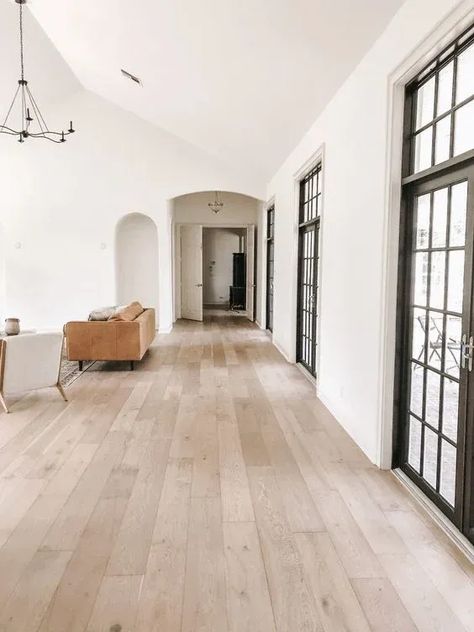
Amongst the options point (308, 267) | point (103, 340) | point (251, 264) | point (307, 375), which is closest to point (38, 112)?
point (103, 340)

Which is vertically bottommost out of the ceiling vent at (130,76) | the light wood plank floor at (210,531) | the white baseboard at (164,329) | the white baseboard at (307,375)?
the light wood plank floor at (210,531)

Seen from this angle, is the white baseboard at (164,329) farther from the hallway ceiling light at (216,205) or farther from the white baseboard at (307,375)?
the white baseboard at (307,375)

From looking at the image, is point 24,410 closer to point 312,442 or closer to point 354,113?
point 312,442

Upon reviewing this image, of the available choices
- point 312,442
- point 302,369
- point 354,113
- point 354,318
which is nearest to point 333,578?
point 312,442

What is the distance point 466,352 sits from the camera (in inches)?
88.5

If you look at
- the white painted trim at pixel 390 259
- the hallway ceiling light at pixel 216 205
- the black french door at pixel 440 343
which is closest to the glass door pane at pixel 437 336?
the black french door at pixel 440 343

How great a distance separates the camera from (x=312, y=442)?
144 inches

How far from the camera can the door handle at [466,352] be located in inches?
87.3

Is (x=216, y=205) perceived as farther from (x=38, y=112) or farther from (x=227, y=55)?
(x=227, y=55)

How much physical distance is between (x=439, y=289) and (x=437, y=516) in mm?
1209

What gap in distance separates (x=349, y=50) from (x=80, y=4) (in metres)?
2.94

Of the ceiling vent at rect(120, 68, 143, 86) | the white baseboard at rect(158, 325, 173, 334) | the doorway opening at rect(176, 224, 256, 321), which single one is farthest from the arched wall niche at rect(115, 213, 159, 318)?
the ceiling vent at rect(120, 68, 143, 86)

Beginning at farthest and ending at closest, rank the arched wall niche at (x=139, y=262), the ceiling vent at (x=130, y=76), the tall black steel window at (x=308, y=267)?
the arched wall niche at (x=139, y=262) < the ceiling vent at (x=130, y=76) < the tall black steel window at (x=308, y=267)

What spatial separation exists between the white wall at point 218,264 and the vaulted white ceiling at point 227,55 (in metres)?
7.45
